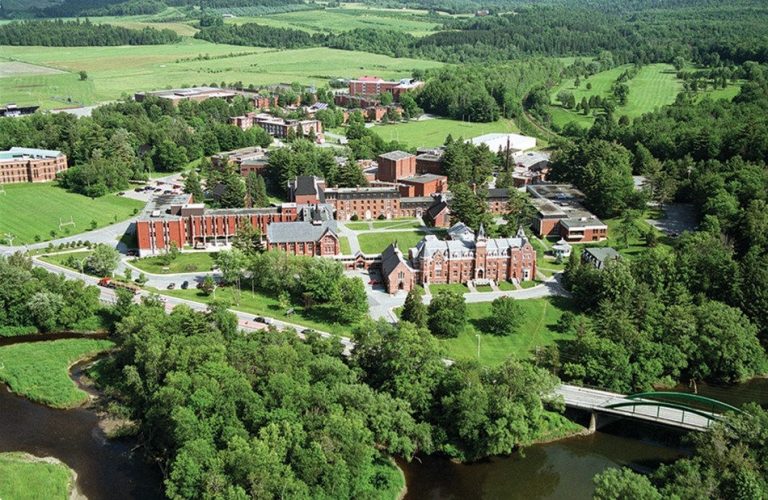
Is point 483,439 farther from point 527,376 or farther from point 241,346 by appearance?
point 241,346

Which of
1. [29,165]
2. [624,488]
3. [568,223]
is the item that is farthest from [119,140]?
[624,488]

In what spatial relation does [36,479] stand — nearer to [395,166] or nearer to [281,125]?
[395,166]

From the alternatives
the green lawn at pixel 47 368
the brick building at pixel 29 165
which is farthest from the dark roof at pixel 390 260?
the brick building at pixel 29 165

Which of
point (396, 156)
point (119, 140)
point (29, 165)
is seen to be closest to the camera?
point (29, 165)

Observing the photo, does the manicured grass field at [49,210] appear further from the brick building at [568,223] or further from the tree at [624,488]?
the tree at [624,488]

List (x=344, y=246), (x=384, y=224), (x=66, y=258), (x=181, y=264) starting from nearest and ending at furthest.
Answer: (x=181, y=264)
(x=66, y=258)
(x=344, y=246)
(x=384, y=224)
